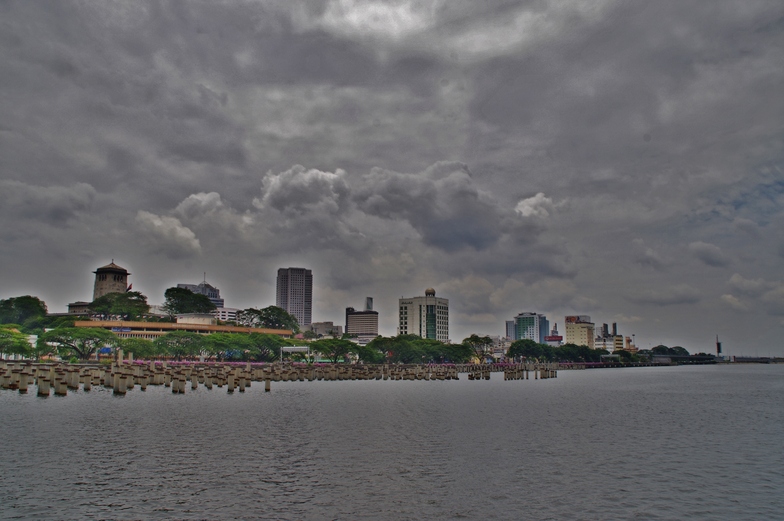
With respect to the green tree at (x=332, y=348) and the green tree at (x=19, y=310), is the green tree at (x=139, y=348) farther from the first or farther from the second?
the green tree at (x=19, y=310)

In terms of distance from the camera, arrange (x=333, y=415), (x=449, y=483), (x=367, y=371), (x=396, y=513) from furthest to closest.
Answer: (x=367, y=371) < (x=333, y=415) < (x=449, y=483) < (x=396, y=513)

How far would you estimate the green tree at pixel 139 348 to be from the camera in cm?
13950

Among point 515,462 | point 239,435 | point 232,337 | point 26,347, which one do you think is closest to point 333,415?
point 239,435

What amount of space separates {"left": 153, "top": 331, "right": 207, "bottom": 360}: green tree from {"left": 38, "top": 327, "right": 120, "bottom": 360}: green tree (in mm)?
11971

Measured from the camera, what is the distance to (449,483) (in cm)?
2861

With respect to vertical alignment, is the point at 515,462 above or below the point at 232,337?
below

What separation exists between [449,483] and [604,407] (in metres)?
45.4

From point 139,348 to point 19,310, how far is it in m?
80.5

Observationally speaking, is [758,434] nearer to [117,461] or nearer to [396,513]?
[396,513]

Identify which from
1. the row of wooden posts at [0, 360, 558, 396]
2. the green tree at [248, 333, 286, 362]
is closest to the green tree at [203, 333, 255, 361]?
the green tree at [248, 333, 286, 362]

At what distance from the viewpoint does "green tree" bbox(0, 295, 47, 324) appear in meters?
189

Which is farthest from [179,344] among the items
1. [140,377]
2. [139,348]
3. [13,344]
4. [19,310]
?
[19,310]

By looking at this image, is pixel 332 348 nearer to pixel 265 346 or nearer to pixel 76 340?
pixel 265 346

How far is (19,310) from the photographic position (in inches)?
7608
